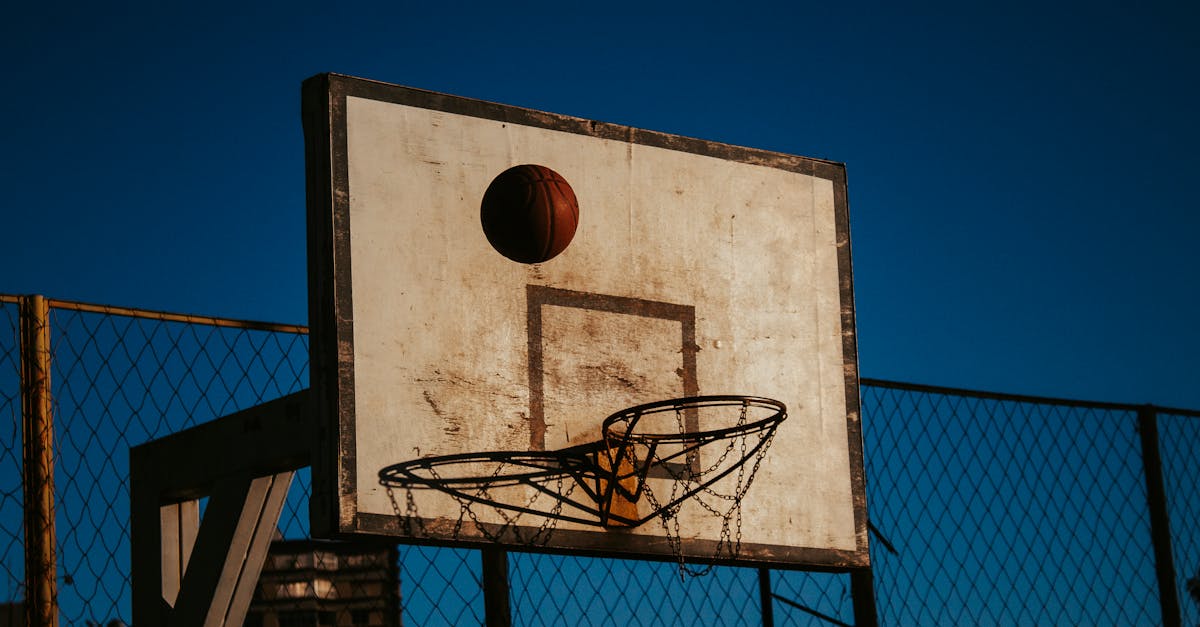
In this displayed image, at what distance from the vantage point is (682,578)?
7.86 meters

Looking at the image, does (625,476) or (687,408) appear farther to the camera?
(687,408)

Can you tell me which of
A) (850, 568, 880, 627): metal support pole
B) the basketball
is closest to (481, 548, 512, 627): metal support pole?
the basketball

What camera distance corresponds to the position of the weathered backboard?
6809mm

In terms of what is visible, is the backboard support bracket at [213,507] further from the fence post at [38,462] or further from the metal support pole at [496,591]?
the metal support pole at [496,591]

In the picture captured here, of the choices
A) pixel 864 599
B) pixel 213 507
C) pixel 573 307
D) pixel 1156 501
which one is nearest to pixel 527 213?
pixel 573 307

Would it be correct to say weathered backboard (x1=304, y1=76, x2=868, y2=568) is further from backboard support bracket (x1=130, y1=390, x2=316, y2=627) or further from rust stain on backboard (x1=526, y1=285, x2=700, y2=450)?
backboard support bracket (x1=130, y1=390, x2=316, y2=627)

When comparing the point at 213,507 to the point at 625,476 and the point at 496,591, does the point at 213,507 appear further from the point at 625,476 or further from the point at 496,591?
the point at 625,476

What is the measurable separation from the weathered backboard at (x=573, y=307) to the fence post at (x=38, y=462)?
129 cm

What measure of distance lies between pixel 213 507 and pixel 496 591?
129 centimetres

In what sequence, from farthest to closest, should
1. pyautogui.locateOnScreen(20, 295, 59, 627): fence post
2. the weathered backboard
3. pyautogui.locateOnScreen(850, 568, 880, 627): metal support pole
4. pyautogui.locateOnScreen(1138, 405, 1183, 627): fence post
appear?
pyautogui.locateOnScreen(1138, 405, 1183, 627): fence post, pyautogui.locateOnScreen(850, 568, 880, 627): metal support pole, pyautogui.locateOnScreen(20, 295, 59, 627): fence post, the weathered backboard

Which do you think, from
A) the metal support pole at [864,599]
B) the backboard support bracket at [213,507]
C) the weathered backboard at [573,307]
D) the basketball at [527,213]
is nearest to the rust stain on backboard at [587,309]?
the weathered backboard at [573,307]

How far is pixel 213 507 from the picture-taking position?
785cm

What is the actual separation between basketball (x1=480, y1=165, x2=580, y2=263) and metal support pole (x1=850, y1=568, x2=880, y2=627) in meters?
2.49

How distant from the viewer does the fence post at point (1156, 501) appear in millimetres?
10305
